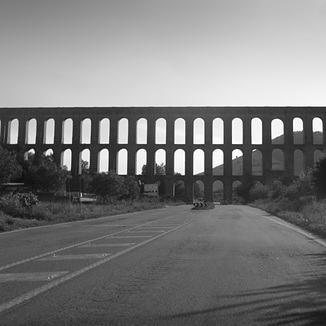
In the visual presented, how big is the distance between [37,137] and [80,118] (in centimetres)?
835

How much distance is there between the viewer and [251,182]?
82312 mm

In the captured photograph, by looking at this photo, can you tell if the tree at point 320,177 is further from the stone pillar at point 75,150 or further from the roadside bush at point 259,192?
the stone pillar at point 75,150

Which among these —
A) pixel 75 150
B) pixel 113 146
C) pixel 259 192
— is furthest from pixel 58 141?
pixel 259 192

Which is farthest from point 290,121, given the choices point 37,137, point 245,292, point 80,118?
point 245,292

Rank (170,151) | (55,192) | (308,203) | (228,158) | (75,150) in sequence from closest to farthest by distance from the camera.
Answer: (308,203) → (55,192) → (228,158) → (170,151) → (75,150)

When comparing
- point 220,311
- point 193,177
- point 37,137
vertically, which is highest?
point 37,137

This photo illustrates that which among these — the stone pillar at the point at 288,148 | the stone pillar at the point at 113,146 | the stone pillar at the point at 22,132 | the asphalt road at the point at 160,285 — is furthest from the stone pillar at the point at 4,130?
the asphalt road at the point at 160,285

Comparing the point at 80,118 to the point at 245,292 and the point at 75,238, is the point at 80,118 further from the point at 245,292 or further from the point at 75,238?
the point at 245,292

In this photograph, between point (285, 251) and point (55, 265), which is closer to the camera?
point (55, 265)

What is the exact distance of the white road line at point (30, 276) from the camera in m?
6.43

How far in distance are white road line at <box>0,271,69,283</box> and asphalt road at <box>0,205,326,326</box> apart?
1 centimetres

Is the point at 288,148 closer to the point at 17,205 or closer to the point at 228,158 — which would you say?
the point at 228,158

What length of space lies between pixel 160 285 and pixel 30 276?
193 cm

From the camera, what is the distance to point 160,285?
6.20 m
